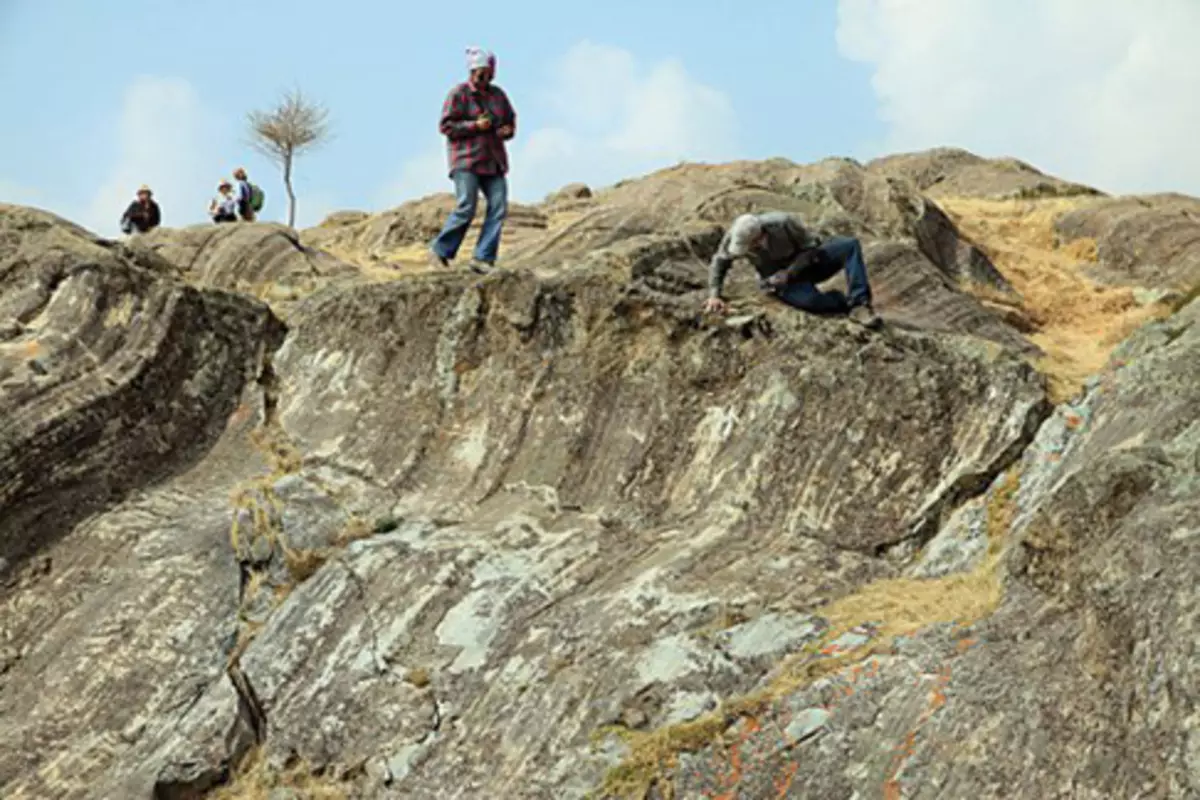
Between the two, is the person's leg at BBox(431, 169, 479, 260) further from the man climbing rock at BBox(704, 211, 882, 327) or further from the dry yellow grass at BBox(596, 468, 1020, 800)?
the dry yellow grass at BBox(596, 468, 1020, 800)

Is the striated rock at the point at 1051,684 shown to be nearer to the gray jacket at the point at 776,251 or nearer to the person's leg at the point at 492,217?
the gray jacket at the point at 776,251

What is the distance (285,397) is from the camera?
14.2m

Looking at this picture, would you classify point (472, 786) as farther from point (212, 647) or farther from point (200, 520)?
point (200, 520)

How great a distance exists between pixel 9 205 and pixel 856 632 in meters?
11.5

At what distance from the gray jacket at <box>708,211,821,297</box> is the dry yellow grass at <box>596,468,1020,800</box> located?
3634 mm

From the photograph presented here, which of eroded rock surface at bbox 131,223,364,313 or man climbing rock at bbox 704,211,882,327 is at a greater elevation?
eroded rock surface at bbox 131,223,364,313

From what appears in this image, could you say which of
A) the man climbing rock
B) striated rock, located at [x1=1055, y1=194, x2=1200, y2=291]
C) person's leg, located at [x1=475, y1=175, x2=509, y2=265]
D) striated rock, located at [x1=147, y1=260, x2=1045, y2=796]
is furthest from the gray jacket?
striated rock, located at [x1=1055, y1=194, x2=1200, y2=291]

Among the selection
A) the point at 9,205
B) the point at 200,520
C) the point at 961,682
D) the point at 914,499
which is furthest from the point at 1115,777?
the point at 9,205

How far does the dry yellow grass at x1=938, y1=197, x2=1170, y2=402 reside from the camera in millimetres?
14125

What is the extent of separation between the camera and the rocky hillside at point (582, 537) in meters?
7.93

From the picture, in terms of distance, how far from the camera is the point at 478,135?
46.9 ft

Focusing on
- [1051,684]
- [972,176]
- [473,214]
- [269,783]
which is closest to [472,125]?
[473,214]

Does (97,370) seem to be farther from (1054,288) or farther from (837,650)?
(1054,288)

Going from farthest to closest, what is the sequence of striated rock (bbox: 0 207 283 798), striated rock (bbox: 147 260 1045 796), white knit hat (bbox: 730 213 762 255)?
white knit hat (bbox: 730 213 762 255), striated rock (bbox: 0 207 283 798), striated rock (bbox: 147 260 1045 796)
